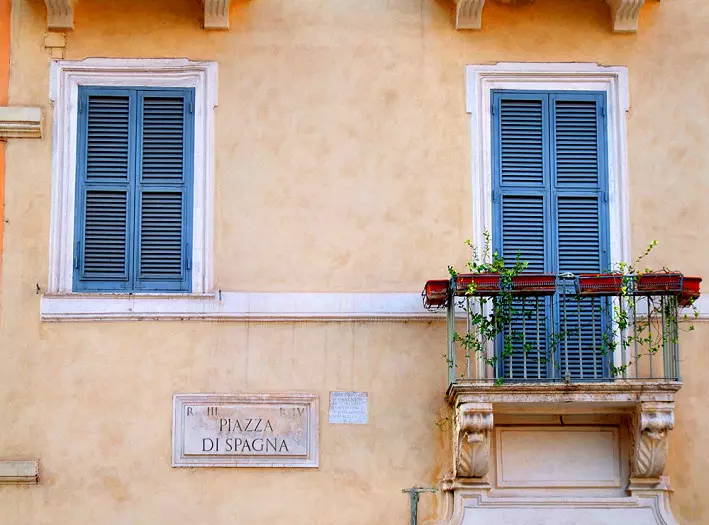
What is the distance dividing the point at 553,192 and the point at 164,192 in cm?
301

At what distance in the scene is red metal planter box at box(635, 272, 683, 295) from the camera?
1212 cm

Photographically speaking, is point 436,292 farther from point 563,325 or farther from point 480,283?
point 563,325

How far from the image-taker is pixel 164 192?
1305cm

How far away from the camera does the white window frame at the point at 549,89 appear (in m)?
13.1

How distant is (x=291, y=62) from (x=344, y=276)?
1.78 meters

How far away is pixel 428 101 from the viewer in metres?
13.3

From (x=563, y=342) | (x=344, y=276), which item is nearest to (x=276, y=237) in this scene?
(x=344, y=276)

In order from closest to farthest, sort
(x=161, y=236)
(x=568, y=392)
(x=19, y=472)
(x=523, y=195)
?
(x=568, y=392) < (x=19, y=472) < (x=161, y=236) < (x=523, y=195)

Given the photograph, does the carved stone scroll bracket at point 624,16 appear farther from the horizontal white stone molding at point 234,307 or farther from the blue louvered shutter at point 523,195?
the horizontal white stone molding at point 234,307

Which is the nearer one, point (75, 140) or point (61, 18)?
point (75, 140)

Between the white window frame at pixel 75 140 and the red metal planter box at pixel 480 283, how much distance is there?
78.2 inches

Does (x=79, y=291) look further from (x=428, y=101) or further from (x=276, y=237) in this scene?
(x=428, y=101)

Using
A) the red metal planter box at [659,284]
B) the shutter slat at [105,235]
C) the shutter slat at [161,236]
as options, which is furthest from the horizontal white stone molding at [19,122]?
the red metal planter box at [659,284]

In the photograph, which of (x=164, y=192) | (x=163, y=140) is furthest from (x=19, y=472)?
(x=163, y=140)
